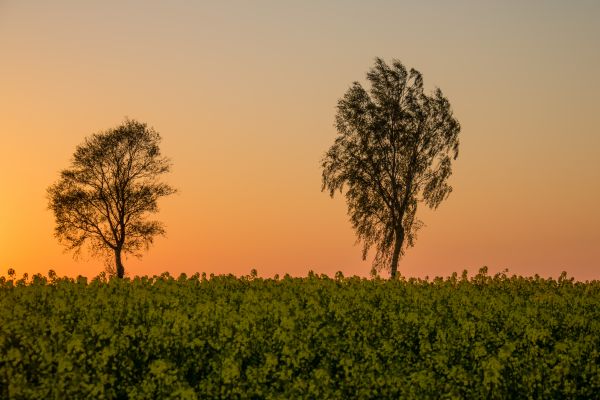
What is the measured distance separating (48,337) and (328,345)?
6.26m

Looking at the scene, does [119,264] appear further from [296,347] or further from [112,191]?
[296,347]

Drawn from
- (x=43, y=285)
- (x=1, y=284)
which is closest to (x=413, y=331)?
(x=43, y=285)

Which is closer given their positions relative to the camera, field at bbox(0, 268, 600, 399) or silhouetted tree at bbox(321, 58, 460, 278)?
field at bbox(0, 268, 600, 399)

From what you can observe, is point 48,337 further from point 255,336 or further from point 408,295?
point 408,295

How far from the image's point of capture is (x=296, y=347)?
17.5m

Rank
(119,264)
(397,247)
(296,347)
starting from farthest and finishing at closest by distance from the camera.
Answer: (119,264)
(397,247)
(296,347)

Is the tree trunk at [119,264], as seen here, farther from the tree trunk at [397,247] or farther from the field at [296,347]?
the field at [296,347]

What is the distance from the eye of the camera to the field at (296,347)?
1592 cm

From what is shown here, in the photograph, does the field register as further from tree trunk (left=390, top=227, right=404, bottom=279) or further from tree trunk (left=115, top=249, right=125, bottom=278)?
tree trunk (left=115, top=249, right=125, bottom=278)

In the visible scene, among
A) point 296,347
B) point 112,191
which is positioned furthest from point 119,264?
point 296,347

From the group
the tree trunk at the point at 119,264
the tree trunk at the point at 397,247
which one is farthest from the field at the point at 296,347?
the tree trunk at the point at 119,264

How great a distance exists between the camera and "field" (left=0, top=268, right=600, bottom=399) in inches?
627

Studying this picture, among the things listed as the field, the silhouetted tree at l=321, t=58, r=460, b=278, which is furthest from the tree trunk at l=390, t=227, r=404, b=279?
the field

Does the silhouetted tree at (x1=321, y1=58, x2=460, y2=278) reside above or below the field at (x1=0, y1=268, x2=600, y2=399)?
above
